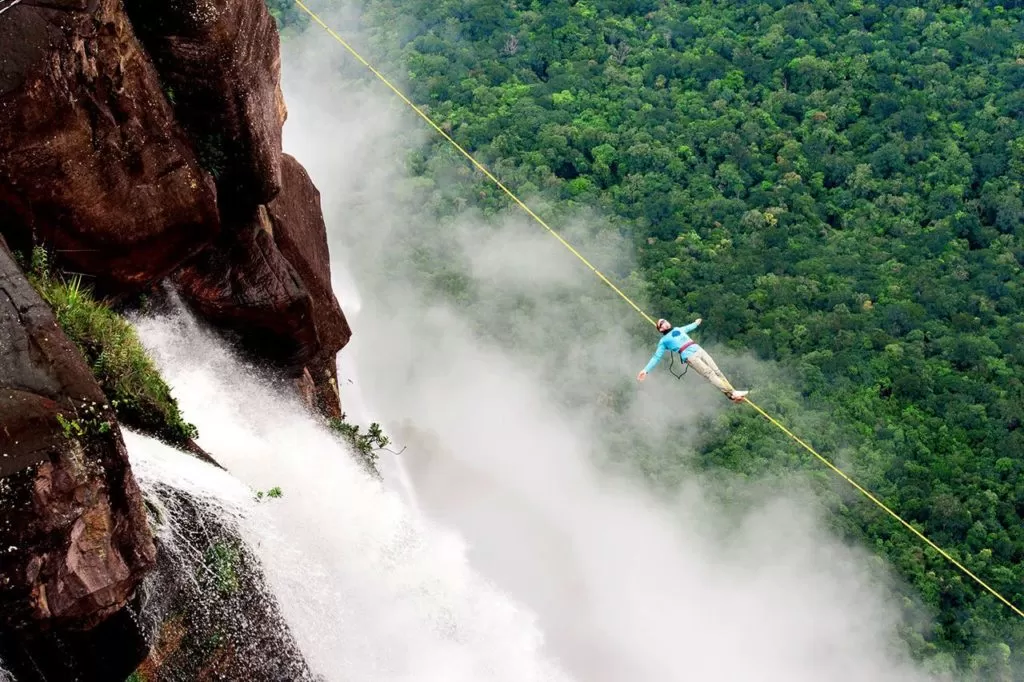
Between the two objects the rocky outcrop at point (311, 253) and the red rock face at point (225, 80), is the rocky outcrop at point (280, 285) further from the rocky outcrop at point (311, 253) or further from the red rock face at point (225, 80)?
the red rock face at point (225, 80)

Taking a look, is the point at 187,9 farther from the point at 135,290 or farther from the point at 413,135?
the point at 413,135

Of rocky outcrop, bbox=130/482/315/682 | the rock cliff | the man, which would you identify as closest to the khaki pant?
the man

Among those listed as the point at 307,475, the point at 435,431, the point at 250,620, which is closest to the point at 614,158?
the point at 435,431

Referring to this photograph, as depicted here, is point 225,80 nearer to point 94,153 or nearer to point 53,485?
point 94,153

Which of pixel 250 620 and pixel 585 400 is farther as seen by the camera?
pixel 585 400

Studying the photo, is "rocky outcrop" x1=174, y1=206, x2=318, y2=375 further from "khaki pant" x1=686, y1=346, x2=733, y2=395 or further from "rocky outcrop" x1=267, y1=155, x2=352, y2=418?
"khaki pant" x1=686, y1=346, x2=733, y2=395
